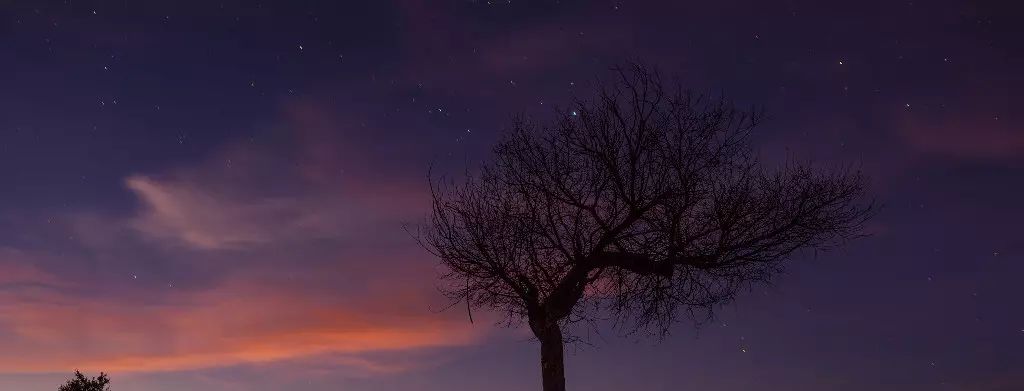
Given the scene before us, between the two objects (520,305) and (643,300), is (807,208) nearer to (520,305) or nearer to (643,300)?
(643,300)

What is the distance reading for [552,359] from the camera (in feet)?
58.9

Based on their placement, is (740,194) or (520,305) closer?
(740,194)

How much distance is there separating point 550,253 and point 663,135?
362 centimetres

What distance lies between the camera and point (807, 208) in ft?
62.3

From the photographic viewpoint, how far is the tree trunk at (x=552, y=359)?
17.8 metres

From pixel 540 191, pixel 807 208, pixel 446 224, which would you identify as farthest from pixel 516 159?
pixel 807 208

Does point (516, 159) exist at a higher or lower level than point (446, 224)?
higher

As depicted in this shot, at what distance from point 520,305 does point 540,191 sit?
2985 millimetres

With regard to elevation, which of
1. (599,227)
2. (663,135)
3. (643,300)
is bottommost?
(643,300)

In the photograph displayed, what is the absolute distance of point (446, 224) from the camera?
18656 mm

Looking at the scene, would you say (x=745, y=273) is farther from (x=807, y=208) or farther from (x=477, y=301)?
(x=477, y=301)

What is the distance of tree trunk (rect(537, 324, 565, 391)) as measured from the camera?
1778 cm

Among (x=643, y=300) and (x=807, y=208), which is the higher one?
(x=807, y=208)

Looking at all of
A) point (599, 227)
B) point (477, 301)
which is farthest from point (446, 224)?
point (599, 227)
